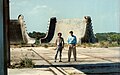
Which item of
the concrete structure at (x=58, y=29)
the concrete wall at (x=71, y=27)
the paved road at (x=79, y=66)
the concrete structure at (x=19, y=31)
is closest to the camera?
the paved road at (x=79, y=66)

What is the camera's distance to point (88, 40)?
4494 centimetres

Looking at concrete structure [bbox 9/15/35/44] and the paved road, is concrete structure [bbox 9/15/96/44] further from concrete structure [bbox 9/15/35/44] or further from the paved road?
the paved road

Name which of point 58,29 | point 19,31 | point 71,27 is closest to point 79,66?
point 71,27

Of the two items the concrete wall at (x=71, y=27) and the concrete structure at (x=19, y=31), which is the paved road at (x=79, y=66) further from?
the concrete structure at (x=19, y=31)

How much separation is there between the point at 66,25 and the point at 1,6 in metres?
41.1

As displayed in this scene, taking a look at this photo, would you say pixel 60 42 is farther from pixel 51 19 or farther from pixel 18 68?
pixel 51 19

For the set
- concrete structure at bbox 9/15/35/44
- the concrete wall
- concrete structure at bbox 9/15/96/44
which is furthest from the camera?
concrete structure at bbox 9/15/35/44

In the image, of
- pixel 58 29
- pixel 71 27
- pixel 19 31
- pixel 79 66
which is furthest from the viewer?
pixel 19 31

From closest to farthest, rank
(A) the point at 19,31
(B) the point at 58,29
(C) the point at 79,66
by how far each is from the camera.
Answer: (C) the point at 79,66, (B) the point at 58,29, (A) the point at 19,31

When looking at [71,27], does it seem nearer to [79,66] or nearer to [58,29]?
[58,29]

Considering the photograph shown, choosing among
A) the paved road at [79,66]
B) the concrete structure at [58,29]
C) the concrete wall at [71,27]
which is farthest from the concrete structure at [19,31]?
the paved road at [79,66]

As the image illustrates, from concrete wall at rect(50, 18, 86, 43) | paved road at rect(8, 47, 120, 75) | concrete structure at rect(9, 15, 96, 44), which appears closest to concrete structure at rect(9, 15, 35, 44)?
concrete structure at rect(9, 15, 96, 44)

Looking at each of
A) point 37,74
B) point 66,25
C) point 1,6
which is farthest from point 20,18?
point 1,6

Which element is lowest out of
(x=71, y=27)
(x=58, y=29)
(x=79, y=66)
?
(x=79, y=66)
